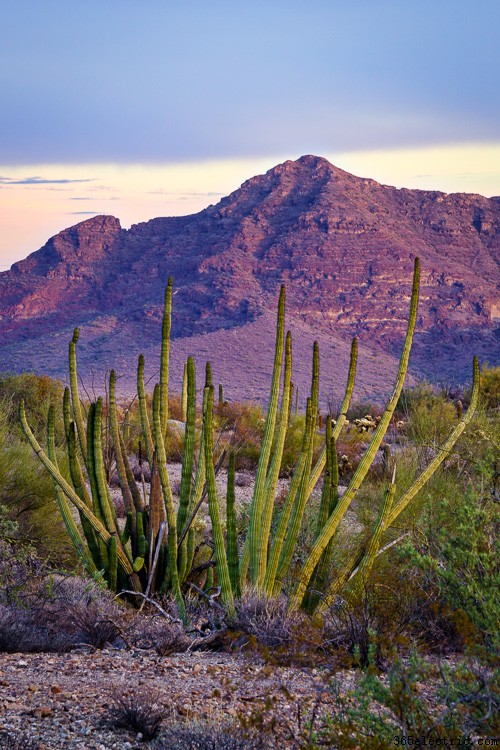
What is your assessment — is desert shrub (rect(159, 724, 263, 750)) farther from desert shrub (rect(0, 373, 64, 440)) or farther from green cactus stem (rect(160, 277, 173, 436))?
desert shrub (rect(0, 373, 64, 440))

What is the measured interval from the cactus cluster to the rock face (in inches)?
2816

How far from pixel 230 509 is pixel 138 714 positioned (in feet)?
7.22

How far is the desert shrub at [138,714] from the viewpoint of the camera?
4344 millimetres

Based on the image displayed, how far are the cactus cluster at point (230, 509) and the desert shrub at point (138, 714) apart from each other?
1674 millimetres

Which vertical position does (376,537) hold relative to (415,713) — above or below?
below

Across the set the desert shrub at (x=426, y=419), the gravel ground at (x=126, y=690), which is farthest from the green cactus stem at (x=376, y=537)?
the desert shrub at (x=426, y=419)

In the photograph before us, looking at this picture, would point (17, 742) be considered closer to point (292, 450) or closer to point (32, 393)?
point (292, 450)

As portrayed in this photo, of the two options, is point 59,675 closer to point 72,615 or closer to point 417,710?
point 72,615

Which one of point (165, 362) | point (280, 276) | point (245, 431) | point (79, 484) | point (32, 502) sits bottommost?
point (280, 276)

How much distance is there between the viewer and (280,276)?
103438 mm

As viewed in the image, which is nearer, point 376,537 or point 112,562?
point 376,537

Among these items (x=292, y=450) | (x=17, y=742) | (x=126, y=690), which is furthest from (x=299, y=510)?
(x=292, y=450)

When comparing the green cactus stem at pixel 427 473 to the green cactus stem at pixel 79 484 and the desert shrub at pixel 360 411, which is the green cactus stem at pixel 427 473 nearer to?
the green cactus stem at pixel 79 484

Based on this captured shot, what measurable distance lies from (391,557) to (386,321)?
→ 9161 cm
